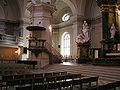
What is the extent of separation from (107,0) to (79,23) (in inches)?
345

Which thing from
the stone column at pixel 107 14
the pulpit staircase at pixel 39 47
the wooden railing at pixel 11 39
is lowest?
the pulpit staircase at pixel 39 47

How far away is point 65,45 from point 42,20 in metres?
14.0

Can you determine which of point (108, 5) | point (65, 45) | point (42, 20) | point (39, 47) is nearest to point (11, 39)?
point (42, 20)

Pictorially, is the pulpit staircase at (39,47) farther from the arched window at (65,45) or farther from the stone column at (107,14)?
the arched window at (65,45)

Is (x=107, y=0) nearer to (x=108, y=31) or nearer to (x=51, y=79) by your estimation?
(x=108, y=31)

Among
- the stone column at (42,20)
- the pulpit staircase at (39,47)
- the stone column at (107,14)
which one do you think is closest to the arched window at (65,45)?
the stone column at (42,20)

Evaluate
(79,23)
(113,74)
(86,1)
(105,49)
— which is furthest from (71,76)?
(86,1)

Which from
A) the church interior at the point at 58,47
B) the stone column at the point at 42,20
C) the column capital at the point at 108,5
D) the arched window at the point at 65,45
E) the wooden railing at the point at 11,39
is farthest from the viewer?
the arched window at the point at 65,45

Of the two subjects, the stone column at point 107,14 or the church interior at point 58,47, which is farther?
the stone column at point 107,14

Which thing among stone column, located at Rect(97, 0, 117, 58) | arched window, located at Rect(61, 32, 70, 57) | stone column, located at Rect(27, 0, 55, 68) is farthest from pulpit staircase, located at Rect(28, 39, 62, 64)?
arched window, located at Rect(61, 32, 70, 57)

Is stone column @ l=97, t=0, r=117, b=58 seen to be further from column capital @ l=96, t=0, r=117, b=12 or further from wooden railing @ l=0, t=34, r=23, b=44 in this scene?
wooden railing @ l=0, t=34, r=23, b=44

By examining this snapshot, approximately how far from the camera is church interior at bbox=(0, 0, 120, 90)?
20.2 ft

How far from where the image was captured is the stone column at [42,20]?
1709cm

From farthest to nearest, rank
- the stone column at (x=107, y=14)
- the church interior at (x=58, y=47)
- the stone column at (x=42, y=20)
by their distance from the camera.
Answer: the stone column at (x=42, y=20) < the stone column at (x=107, y=14) < the church interior at (x=58, y=47)
